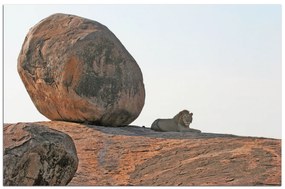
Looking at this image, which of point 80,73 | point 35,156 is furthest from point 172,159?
point 35,156

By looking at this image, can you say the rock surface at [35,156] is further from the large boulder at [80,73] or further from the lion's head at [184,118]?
the lion's head at [184,118]

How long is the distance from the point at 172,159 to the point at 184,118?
4.38 metres

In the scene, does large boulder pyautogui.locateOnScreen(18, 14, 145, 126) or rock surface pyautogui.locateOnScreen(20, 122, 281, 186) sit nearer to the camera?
rock surface pyautogui.locateOnScreen(20, 122, 281, 186)

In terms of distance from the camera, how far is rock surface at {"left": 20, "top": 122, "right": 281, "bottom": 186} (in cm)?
942

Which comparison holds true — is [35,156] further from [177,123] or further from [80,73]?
[177,123]

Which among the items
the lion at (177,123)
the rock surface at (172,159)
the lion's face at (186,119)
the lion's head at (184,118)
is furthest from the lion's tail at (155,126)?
the rock surface at (172,159)

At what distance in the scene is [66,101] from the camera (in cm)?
1361

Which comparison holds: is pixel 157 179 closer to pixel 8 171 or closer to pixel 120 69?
pixel 8 171

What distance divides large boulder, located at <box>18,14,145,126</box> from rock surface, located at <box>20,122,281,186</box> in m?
0.91

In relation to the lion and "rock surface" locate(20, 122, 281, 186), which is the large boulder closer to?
the lion

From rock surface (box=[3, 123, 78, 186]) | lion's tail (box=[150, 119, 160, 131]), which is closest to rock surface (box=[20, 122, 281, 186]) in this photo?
lion's tail (box=[150, 119, 160, 131])

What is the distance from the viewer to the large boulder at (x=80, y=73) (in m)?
13.6

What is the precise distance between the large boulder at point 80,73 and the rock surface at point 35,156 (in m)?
6.76

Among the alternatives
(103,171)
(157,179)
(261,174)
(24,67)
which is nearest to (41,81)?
(24,67)
